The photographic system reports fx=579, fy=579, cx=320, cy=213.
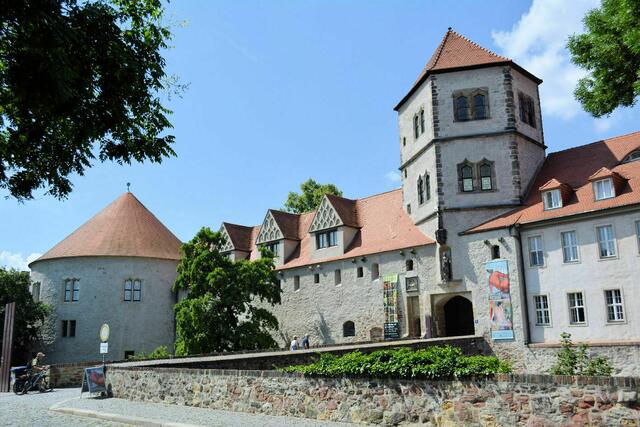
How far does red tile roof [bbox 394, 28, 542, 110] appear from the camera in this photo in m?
31.6

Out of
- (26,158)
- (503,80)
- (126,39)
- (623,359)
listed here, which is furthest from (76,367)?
(503,80)

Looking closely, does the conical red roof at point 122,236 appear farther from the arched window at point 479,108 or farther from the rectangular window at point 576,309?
the rectangular window at point 576,309

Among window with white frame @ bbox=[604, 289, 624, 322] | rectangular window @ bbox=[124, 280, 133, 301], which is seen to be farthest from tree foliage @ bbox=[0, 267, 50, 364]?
window with white frame @ bbox=[604, 289, 624, 322]

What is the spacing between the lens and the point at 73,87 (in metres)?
7.98

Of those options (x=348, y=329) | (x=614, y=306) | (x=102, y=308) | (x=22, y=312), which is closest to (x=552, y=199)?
(x=614, y=306)

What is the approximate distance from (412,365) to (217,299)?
22.7 meters

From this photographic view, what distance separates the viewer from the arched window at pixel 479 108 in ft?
102

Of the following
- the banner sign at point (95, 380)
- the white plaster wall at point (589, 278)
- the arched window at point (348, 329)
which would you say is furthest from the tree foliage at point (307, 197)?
the banner sign at point (95, 380)

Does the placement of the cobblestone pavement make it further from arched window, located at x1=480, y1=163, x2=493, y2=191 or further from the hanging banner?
arched window, located at x1=480, y1=163, x2=493, y2=191

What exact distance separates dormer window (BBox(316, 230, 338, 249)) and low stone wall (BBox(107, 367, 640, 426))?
75.2 feet

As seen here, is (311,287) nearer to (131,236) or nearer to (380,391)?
(131,236)

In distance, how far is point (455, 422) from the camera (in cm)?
974

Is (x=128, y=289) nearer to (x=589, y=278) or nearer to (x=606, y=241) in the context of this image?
(x=589, y=278)

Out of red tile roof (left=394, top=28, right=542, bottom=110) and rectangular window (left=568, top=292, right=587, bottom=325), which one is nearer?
rectangular window (left=568, top=292, right=587, bottom=325)
